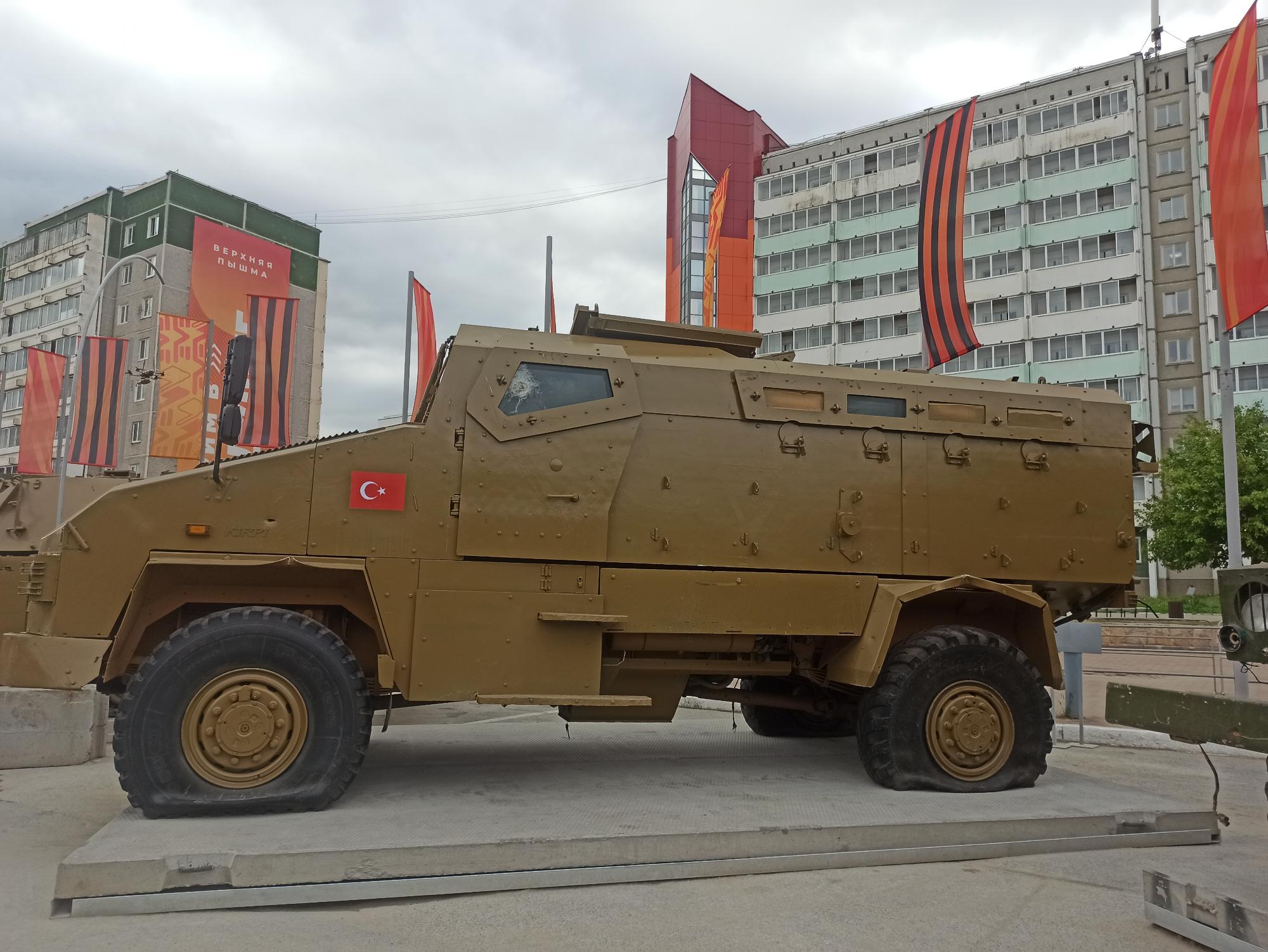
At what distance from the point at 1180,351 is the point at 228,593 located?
46.3 m

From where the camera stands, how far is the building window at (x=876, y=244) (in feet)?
156

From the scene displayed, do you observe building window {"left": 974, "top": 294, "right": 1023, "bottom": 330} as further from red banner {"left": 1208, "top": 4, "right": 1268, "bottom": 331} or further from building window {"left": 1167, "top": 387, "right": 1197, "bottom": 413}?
red banner {"left": 1208, "top": 4, "right": 1268, "bottom": 331}

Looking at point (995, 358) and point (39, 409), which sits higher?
point (995, 358)

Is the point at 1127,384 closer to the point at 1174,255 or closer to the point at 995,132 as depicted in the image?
the point at 1174,255

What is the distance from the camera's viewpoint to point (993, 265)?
45812mm

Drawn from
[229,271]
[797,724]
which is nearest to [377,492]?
[797,724]

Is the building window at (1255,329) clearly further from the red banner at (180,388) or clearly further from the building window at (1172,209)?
the red banner at (180,388)

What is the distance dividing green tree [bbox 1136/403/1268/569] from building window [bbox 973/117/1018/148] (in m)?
17.2

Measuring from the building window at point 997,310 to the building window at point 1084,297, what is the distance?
686 mm

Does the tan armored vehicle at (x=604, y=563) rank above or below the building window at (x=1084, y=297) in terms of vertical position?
below

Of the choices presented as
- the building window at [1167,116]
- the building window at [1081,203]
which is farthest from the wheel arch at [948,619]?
the building window at [1167,116]

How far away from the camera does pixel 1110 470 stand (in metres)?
6.75

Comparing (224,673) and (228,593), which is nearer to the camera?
(224,673)

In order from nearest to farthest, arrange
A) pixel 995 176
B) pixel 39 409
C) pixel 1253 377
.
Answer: pixel 39 409, pixel 1253 377, pixel 995 176
